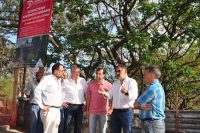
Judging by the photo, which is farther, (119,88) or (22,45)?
(22,45)

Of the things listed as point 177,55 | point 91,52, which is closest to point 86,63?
point 91,52

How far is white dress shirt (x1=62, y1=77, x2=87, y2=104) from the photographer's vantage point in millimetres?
8195

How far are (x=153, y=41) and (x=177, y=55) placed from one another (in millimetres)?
3853

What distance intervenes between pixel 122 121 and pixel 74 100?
47.5 inches

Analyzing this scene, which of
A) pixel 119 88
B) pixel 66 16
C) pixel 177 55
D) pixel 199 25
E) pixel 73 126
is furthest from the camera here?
pixel 177 55

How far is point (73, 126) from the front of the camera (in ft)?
27.2

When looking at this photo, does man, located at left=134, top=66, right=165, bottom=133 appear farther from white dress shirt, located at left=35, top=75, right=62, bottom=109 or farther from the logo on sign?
the logo on sign

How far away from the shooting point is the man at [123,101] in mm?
7344

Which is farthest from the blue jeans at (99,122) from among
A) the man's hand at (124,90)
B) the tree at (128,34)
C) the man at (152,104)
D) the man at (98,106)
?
the tree at (128,34)

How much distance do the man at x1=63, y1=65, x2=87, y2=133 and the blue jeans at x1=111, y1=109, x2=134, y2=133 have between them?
Answer: 3.03 ft

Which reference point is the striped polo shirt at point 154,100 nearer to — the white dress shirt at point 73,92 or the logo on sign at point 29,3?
the white dress shirt at point 73,92

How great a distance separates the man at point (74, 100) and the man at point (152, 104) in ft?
8.80

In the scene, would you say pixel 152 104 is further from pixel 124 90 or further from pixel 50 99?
pixel 50 99

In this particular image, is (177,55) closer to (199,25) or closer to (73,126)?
(199,25)
